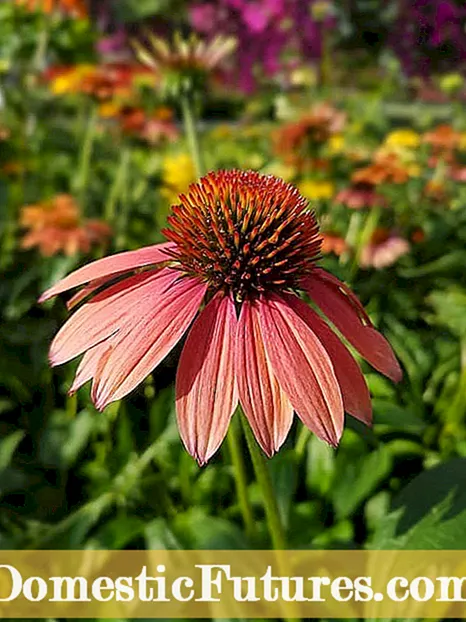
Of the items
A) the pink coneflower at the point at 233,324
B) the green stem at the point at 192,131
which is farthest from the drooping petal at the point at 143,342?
the green stem at the point at 192,131

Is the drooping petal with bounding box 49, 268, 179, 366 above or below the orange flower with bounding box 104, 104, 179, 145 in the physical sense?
below

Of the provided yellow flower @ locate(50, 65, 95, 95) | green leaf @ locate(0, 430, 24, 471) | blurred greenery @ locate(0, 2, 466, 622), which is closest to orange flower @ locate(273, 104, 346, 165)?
blurred greenery @ locate(0, 2, 466, 622)

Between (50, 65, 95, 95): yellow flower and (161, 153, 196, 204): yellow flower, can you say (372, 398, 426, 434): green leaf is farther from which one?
Result: (50, 65, 95, 95): yellow flower

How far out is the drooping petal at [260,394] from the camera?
46cm

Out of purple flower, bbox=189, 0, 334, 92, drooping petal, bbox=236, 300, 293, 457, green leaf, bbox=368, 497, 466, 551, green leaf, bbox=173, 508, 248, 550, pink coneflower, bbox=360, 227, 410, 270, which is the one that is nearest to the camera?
drooping petal, bbox=236, 300, 293, 457

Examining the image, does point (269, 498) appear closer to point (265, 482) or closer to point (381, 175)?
point (265, 482)

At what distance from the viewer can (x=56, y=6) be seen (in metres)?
1.62

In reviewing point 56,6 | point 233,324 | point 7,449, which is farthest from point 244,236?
point 56,6

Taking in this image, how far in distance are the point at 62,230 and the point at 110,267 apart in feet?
2.29

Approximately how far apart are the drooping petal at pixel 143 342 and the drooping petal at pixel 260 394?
36 mm

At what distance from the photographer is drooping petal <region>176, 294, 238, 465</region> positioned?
46 cm

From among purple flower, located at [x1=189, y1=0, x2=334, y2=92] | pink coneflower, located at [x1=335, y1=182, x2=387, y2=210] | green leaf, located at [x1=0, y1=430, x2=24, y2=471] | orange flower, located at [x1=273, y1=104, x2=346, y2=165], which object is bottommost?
green leaf, located at [x1=0, y1=430, x2=24, y2=471]

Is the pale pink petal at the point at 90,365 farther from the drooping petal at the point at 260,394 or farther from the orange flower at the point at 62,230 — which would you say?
the orange flower at the point at 62,230

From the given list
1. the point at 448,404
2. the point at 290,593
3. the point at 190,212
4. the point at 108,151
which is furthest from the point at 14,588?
the point at 108,151
